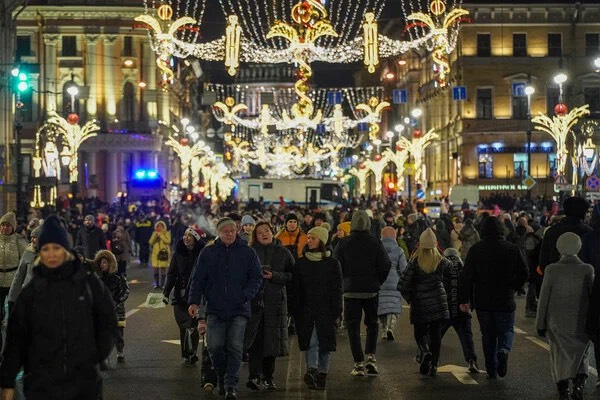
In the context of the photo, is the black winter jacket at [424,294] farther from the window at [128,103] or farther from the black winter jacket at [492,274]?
the window at [128,103]

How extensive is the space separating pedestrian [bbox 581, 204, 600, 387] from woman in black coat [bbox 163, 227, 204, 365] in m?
4.55

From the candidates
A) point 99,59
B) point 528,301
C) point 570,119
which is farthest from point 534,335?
point 99,59

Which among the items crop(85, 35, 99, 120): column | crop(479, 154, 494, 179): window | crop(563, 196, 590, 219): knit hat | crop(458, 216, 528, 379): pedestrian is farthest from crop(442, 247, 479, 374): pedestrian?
crop(85, 35, 99, 120): column

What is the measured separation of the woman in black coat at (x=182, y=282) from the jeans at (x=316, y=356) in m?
2.17

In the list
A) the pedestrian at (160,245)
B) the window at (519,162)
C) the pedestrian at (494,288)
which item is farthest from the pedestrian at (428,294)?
the window at (519,162)

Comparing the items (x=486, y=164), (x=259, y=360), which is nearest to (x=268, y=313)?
(x=259, y=360)

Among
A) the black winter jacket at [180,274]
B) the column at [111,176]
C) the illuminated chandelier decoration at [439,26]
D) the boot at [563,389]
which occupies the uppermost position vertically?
the illuminated chandelier decoration at [439,26]

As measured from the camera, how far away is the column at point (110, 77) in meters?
86.9

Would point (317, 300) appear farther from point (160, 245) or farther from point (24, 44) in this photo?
point (24, 44)

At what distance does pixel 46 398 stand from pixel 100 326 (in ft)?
1.82

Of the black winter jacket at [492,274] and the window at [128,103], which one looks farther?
the window at [128,103]

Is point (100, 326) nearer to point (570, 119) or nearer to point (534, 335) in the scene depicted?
point (534, 335)

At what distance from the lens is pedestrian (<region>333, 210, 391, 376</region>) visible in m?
14.0

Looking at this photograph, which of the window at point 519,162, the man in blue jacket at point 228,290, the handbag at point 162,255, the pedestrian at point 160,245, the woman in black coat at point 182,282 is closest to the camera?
the man in blue jacket at point 228,290
